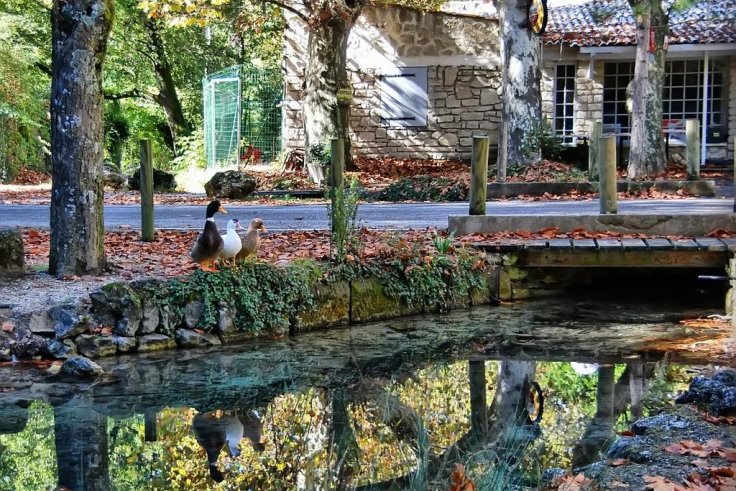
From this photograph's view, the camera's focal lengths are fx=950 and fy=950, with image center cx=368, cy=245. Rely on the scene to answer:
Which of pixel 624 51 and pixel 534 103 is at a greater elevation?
pixel 624 51

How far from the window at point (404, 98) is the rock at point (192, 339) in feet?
55.2

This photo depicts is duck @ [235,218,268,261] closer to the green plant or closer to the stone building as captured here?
the green plant

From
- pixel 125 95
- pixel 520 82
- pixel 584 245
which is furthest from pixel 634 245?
pixel 125 95

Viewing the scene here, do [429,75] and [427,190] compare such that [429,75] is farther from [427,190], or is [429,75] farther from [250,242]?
[250,242]

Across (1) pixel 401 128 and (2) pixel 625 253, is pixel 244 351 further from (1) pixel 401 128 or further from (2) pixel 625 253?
(1) pixel 401 128

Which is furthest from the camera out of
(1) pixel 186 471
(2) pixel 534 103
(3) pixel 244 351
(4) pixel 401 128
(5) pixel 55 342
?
(4) pixel 401 128

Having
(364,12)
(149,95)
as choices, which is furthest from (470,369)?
(149,95)

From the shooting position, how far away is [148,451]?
5473mm

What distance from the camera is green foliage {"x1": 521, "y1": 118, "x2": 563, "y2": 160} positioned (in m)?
19.0

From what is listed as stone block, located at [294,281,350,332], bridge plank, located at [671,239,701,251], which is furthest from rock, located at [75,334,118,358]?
bridge plank, located at [671,239,701,251]

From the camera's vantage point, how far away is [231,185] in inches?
675

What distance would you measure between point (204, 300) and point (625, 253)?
4.66 metres

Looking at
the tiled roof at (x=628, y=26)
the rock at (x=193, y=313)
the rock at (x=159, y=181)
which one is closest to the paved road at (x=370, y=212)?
the rock at (x=193, y=313)

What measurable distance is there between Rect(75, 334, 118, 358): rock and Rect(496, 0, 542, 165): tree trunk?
484 inches
